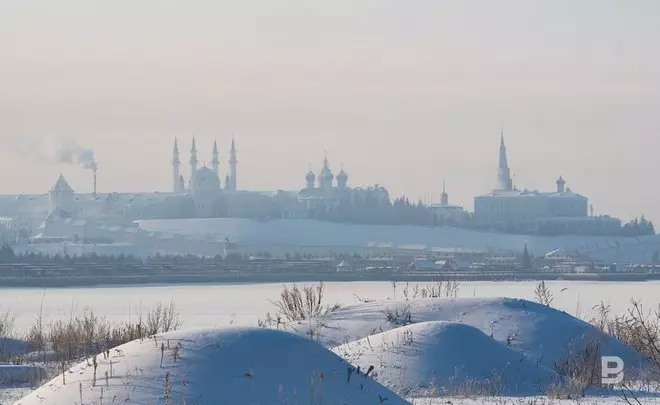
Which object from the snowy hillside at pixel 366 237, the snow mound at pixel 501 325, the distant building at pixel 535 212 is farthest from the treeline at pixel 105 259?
the snow mound at pixel 501 325

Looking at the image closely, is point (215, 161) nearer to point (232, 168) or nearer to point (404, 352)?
point (232, 168)

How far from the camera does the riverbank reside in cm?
8475

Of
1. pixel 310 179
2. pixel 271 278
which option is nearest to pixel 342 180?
pixel 310 179

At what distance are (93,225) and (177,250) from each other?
15.9 meters

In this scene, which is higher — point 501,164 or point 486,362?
point 501,164

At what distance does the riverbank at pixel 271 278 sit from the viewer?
84750mm

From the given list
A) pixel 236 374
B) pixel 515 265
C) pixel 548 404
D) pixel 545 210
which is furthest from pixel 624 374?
pixel 545 210

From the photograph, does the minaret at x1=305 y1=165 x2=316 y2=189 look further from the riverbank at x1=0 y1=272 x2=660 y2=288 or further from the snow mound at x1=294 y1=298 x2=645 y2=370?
the snow mound at x1=294 y1=298 x2=645 y2=370

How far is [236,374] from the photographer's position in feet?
25.6

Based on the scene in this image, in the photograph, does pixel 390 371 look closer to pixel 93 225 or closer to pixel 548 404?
pixel 548 404

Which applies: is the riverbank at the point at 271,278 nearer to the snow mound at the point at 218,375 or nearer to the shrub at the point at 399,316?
the shrub at the point at 399,316

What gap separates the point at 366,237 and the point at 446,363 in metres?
127
